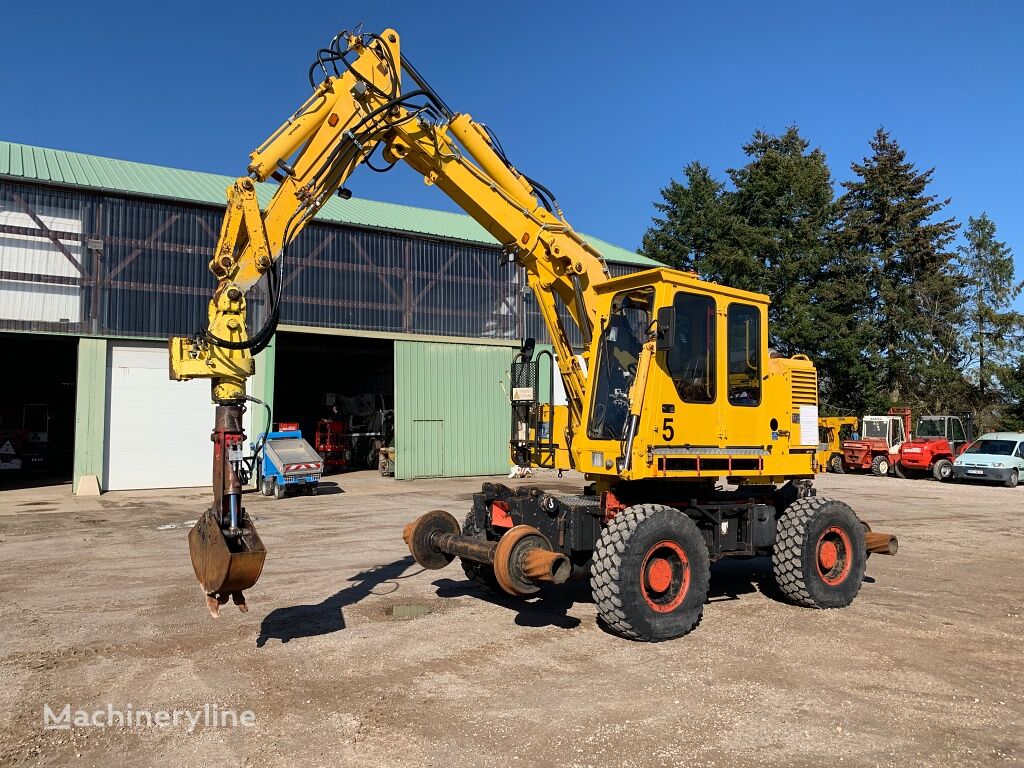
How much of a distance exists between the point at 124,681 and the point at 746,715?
4.49m

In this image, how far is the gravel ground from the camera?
445 centimetres

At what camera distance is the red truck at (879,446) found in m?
29.0

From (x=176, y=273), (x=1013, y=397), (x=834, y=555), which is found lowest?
(x=834, y=555)

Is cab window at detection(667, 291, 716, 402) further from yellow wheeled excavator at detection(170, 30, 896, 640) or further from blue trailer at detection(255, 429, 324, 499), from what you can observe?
blue trailer at detection(255, 429, 324, 499)

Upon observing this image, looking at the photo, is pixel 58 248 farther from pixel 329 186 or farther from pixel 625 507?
pixel 625 507

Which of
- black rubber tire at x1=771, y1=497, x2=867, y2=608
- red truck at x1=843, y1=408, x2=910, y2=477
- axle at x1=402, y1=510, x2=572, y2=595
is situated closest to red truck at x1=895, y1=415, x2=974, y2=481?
red truck at x1=843, y1=408, x2=910, y2=477

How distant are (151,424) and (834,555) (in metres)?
19.8

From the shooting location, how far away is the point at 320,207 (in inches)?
271

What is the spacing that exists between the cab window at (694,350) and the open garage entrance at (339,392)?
1931 centimetres

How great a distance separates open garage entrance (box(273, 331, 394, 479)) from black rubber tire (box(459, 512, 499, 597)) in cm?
1795

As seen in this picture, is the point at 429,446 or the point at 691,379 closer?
the point at 691,379

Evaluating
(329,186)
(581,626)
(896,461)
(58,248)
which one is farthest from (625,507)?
(896,461)

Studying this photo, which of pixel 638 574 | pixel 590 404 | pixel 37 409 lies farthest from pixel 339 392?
pixel 638 574

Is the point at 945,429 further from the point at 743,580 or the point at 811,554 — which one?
Answer: the point at 811,554
